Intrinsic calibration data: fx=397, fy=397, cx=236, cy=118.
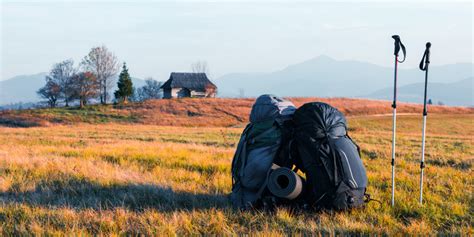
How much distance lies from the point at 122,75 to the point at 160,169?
73366 millimetres

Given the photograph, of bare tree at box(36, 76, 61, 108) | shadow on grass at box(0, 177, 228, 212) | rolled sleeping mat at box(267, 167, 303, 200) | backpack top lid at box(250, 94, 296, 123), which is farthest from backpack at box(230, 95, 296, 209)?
bare tree at box(36, 76, 61, 108)

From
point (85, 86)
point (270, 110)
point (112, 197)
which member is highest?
point (85, 86)

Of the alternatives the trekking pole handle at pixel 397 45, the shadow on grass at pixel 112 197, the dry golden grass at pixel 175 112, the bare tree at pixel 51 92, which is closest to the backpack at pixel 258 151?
the shadow on grass at pixel 112 197

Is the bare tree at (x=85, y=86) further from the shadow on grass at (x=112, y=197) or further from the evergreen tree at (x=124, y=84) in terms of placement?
the shadow on grass at (x=112, y=197)

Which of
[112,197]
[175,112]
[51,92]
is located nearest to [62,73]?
[51,92]

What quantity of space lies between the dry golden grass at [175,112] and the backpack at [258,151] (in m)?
52.3

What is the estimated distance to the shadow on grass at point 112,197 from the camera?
5508mm

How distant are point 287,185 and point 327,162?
59 cm

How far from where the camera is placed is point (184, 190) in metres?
6.39

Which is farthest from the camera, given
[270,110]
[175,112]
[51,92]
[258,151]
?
[51,92]

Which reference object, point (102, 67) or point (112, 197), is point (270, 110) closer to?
point (112, 197)

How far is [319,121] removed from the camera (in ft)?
16.9

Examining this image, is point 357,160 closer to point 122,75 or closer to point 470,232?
point 470,232

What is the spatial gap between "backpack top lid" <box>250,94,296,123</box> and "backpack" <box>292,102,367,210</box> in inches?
13.2
